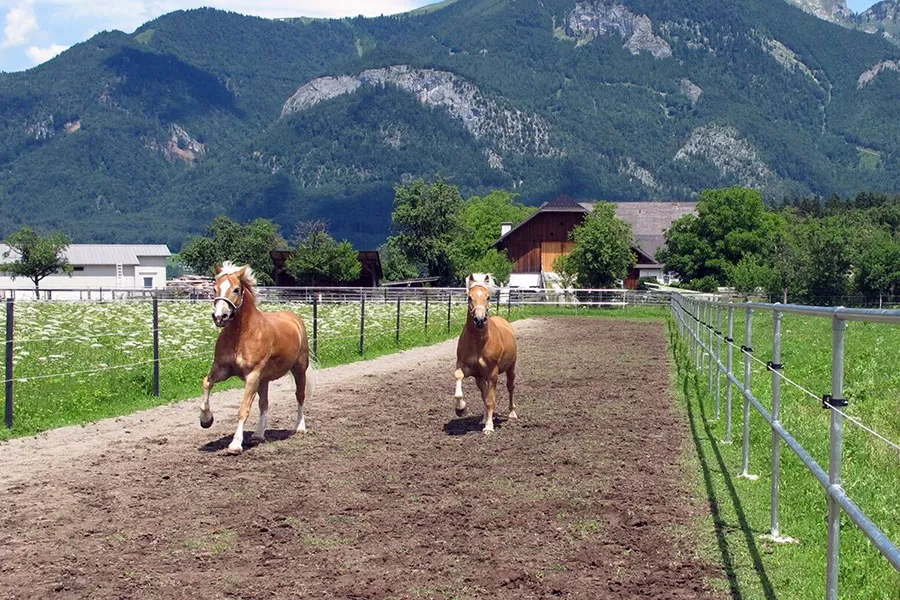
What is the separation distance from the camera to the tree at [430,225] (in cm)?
8975

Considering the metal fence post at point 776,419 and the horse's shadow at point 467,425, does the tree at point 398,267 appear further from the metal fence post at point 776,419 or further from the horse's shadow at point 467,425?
the metal fence post at point 776,419

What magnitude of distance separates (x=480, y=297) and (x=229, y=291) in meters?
2.83

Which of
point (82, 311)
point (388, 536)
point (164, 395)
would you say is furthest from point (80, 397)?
point (82, 311)

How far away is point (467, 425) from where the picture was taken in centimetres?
1253

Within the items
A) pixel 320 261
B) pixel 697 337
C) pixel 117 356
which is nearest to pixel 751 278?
pixel 320 261

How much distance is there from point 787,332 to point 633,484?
18.2m

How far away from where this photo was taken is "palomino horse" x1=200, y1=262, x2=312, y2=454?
34.0 ft

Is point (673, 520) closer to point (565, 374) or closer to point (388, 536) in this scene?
point (388, 536)

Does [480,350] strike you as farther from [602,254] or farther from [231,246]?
[231,246]

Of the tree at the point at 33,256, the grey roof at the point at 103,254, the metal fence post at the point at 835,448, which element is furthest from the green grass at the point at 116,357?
the grey roof at the point at 103,254

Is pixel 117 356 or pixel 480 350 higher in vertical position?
pixel 480 350

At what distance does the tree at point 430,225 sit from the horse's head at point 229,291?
78.2 meters

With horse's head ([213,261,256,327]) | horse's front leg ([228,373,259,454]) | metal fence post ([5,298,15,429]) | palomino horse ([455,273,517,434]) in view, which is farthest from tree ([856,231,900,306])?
metal fence post ([5,298,15,429])

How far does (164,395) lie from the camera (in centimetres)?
1509
